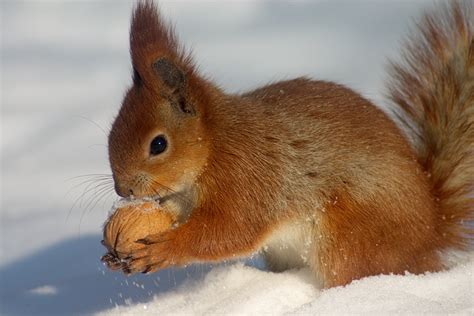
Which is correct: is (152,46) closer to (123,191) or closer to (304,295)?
(123,191)

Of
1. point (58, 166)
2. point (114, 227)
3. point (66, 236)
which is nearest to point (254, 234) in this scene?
point (114, 227)

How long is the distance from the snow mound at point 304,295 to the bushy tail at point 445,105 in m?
0.16

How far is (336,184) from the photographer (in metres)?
2.60

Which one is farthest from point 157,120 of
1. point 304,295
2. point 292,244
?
point 304,295

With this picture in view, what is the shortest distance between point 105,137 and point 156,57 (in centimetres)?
185

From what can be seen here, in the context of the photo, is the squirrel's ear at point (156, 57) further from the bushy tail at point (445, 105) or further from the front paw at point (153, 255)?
the bushy tail at point (445, 105)

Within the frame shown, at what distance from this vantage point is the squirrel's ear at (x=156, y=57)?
2535 millimetres

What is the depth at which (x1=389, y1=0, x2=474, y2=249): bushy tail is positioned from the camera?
269 cm

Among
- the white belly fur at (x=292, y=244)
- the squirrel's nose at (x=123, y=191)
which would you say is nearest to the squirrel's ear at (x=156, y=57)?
the squirrel's nose at (x=123, y=191)

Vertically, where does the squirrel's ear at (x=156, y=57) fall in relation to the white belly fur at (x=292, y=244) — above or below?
above

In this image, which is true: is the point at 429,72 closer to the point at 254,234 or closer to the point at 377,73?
the point at 254,234

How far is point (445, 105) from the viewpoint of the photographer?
2.71 m

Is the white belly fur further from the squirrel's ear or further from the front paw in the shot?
the squirrel's ear

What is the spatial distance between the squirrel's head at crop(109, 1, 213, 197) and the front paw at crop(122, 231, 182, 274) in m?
0.13
